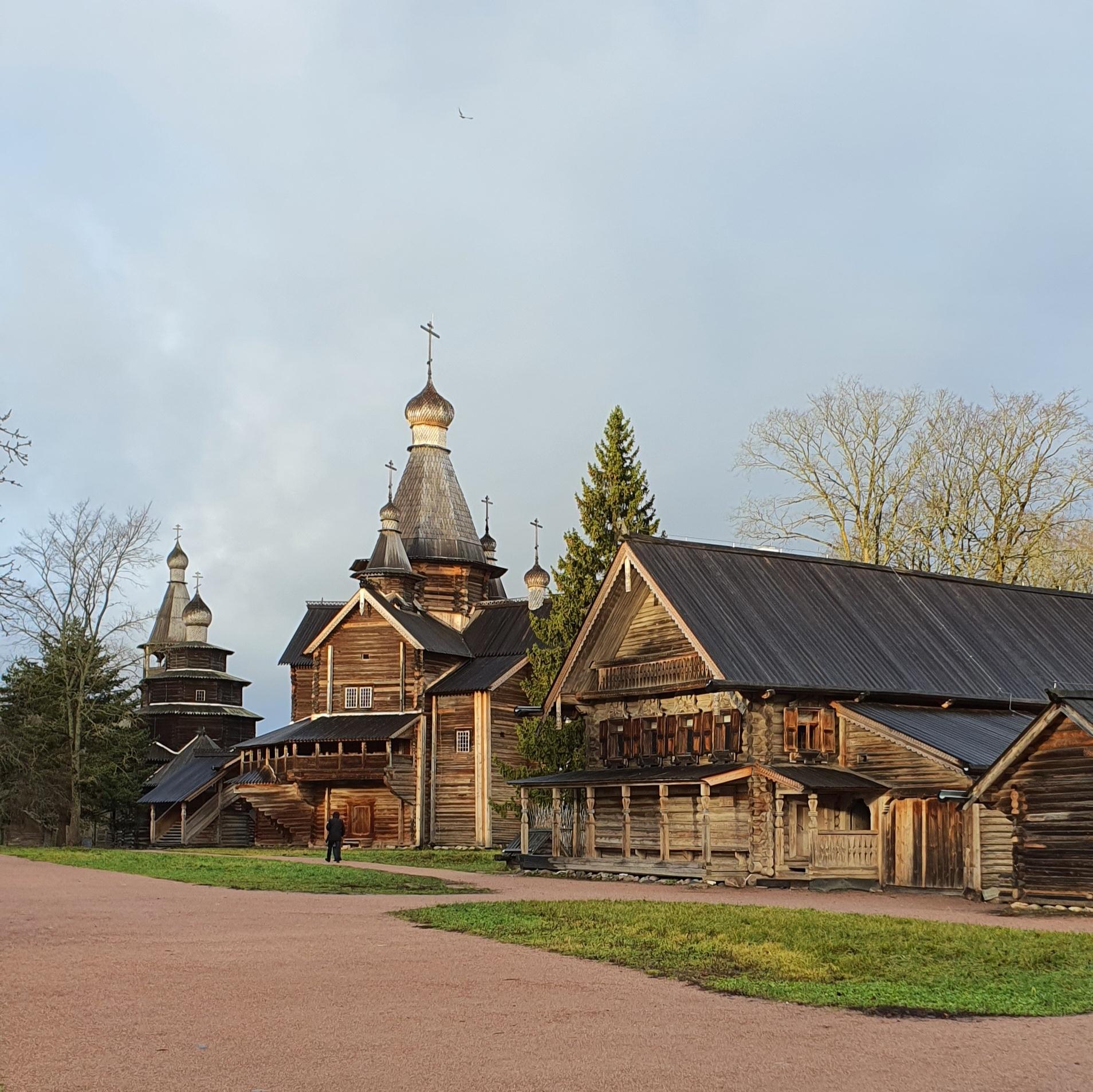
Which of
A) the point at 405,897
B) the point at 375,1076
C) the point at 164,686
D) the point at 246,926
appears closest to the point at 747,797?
the point at 405,897

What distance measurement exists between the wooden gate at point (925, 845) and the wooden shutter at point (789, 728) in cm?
284

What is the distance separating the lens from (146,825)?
69.6 meters

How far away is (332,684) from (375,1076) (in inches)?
1806

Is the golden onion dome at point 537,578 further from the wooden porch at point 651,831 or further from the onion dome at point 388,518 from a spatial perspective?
the wooden porch at point 651,831

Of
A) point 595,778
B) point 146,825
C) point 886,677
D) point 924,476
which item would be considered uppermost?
point 924,476

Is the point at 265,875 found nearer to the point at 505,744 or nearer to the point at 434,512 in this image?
the point at 505,744

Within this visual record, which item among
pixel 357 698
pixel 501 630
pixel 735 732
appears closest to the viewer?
pixel 735 732

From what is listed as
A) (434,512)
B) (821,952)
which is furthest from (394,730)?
(821,952)

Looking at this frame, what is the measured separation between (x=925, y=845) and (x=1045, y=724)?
681 cm

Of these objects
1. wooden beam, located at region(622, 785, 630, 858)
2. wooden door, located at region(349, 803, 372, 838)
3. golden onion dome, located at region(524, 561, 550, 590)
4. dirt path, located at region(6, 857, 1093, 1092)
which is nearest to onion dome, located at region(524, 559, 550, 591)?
golden onion dome, located at region(524, 561, 550, 590)

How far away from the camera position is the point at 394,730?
51000 millimetres

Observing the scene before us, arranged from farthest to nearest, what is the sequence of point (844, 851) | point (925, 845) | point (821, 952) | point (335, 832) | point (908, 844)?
point (335, 832) < point (844, 851) < point (908, 844) < point (925, 845) < point (821, 952)

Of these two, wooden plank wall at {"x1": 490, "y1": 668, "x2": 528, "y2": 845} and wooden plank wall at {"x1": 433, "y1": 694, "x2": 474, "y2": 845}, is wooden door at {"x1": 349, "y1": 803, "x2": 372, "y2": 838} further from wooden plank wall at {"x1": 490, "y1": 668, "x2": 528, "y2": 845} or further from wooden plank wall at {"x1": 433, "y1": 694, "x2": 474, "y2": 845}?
wooden plank wall at {"x1": 490, "y1": 668, "x2": 528, "y2": 845}

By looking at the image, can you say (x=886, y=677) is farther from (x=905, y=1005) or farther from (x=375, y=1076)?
(x=375, y=1076)
